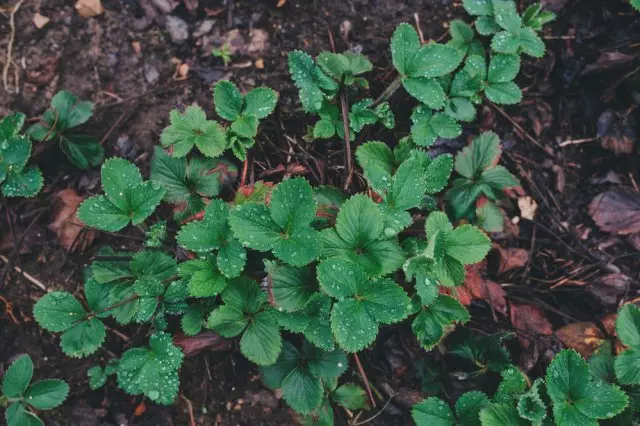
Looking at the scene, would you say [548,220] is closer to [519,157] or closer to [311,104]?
[519,157]

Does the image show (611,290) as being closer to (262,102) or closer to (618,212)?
(618,212)

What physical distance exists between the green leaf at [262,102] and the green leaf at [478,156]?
783mm

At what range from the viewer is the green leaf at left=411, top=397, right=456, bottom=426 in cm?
191

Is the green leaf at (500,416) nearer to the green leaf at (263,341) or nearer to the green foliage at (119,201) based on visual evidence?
the green leaf at (263,341)

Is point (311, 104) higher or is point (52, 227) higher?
point (311, 104)

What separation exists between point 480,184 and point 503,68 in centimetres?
51

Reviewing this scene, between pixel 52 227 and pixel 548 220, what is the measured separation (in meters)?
2.15

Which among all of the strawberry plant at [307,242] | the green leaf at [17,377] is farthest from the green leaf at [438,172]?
the green leaf at [17,377]

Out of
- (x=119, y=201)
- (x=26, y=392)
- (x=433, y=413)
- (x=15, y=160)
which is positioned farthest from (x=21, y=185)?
(x=433, y=413)

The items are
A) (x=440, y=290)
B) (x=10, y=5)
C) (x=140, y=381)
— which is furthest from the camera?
(x=10, y=5)

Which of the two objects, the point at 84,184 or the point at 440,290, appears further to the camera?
the point at 84,184

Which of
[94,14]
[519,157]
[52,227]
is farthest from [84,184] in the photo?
[519,157]

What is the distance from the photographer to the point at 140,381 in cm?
185

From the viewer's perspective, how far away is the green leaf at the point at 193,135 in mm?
A: 1966
